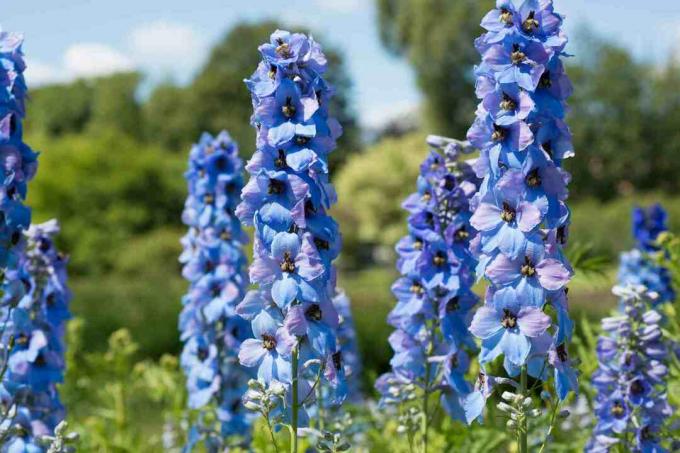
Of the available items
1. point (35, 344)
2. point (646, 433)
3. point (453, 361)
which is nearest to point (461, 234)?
point (453, 361)

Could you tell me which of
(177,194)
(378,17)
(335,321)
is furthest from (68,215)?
→ (335,321)

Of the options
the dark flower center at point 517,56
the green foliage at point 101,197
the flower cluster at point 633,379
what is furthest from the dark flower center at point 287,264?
the green foliage at point 101,197

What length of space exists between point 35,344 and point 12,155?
3.31ft

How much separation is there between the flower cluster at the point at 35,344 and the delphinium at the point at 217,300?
73cm

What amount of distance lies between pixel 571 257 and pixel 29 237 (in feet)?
8.25

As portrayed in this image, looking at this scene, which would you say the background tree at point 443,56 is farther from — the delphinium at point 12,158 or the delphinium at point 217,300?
the delphinium at point 12,158

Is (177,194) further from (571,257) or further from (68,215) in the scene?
(571,257)

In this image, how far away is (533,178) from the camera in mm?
2787

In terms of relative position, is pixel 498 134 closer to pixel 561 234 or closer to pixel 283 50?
pixel 561 234

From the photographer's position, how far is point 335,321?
9.58 feet

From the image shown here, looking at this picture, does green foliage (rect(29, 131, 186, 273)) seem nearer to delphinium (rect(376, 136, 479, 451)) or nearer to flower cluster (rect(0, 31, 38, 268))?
flower cluster (rect(0, 31, 38, 268))

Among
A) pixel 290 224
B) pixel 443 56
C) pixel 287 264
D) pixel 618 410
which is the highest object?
pixel 443 56

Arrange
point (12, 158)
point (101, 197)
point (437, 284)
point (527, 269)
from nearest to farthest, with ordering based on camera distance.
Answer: point (527, 269) → point (12, 158) → point (437, 284) → point (101, 197)

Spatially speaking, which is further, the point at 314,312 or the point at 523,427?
the point at 314,312
